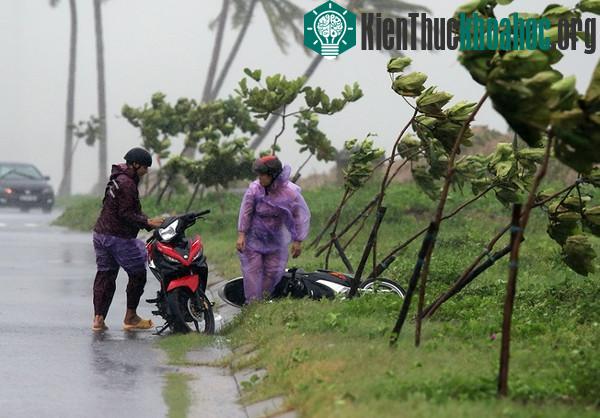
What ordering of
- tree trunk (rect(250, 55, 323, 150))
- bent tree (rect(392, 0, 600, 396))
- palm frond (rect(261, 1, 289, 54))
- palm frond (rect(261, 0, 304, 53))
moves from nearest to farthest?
bent tree (rect(392, 0, 600, 396))
tree trunk (rect(250, 55, 323, 150))
palm frond (rect(261, 0, 304, 53))
palm frond (rect(261, 1, 289, 54))

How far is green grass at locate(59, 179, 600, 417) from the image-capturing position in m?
8.77

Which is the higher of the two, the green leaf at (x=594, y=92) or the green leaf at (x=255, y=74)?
the green leaf at (x=594, y=92)

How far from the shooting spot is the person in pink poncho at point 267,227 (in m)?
14.9

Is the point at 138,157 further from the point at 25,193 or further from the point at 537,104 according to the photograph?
the point at 25,193

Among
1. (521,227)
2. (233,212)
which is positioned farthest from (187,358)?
(233,212)

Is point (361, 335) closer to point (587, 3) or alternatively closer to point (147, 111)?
point (587, 3)

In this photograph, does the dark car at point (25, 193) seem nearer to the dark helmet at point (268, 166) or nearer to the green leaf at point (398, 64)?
the dark helmet at point (268, 166)

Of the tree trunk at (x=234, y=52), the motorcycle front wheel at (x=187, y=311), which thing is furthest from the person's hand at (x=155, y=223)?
the tree trunk at (x=234, y=52)

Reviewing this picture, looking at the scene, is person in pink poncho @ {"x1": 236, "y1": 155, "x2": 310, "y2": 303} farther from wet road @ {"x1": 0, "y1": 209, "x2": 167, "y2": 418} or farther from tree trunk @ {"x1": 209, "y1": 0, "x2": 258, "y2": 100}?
tree trunk @ {"x1": 209, "y1": 0, "x2": 258, "y2": 100}

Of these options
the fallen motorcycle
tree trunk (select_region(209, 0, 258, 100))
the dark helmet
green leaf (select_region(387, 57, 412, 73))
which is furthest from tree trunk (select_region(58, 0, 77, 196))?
green leaf (select_region(387, 57, 412, 73))

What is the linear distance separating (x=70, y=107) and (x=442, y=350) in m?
53.1

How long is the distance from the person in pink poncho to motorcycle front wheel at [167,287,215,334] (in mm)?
665

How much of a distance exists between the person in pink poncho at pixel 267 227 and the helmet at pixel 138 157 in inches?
40.9

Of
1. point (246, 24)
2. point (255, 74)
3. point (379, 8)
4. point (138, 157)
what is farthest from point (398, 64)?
point (246, 24)
